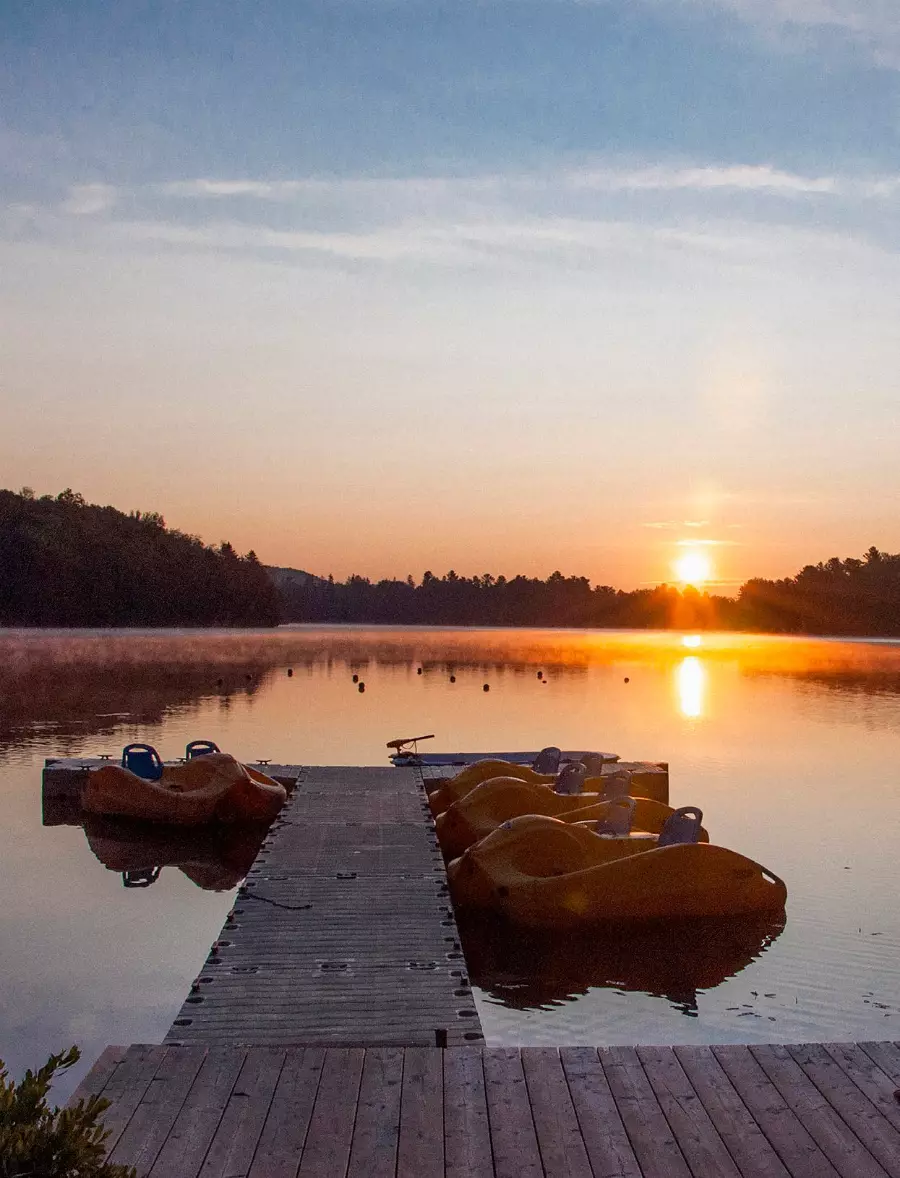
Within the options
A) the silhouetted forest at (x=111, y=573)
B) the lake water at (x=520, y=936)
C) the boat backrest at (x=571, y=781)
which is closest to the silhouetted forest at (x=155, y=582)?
the silhouetted forest at (x=111, y=573)

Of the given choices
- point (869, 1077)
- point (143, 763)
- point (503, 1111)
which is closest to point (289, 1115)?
point (503, 1111)

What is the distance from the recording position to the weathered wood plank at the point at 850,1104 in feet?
18.4

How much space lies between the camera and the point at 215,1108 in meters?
6.02

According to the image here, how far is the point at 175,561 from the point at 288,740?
112 meters

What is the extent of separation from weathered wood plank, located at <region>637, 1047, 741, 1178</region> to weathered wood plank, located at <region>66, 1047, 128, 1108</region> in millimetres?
2999

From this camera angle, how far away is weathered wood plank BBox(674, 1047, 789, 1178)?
215 inches

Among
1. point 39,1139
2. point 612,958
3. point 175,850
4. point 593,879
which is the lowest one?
point 175,850

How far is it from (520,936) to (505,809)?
136 inches

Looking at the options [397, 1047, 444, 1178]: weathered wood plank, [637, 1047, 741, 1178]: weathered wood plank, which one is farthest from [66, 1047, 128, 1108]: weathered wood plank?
[637, 1047, 741, 1178]: weathered wood plank

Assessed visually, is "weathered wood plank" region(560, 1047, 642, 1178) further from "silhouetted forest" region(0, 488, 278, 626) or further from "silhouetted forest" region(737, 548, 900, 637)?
"silhouetted forest" region(737, 548, 900, 637)

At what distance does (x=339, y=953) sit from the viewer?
31.2ft

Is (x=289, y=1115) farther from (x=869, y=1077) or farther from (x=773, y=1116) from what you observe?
(x=869, y=1077)

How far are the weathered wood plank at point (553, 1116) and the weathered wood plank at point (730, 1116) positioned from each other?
0.73 m

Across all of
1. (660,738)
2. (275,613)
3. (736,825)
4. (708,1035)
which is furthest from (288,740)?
(275,613)
